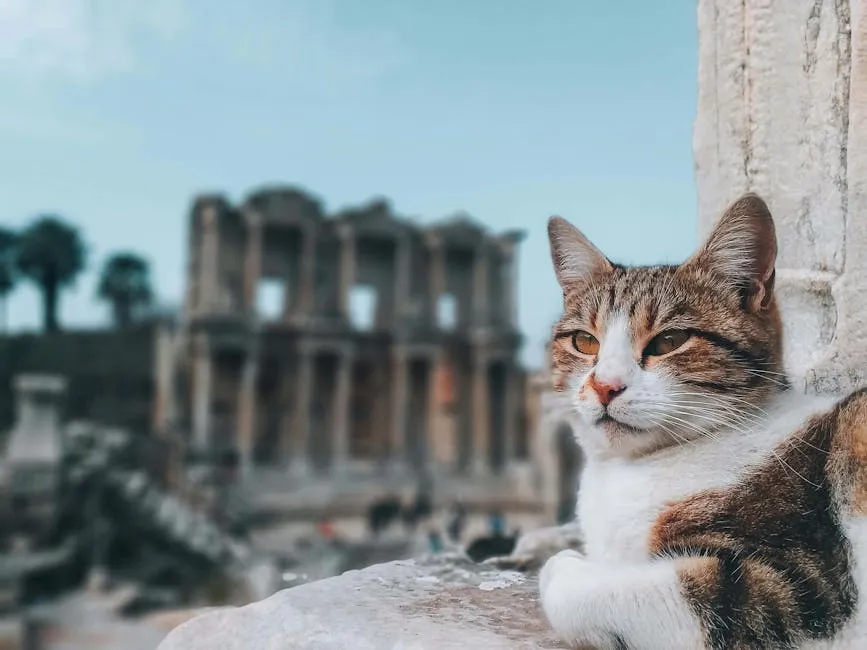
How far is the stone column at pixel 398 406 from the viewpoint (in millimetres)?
32094

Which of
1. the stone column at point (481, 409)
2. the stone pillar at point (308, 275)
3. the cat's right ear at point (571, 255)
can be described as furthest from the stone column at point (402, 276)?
the cat's right ear at point (571, 255)

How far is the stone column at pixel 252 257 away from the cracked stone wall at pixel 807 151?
97.1 ft

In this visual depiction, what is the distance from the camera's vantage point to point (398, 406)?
108ft

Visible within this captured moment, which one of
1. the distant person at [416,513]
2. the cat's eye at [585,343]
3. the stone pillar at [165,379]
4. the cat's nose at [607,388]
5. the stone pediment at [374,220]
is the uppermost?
the stone pediment at [374,220]

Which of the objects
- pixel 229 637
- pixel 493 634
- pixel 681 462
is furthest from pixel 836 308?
pixel 229 637

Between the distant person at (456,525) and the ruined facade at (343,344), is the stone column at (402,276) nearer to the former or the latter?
the ruined facade at (343,344)

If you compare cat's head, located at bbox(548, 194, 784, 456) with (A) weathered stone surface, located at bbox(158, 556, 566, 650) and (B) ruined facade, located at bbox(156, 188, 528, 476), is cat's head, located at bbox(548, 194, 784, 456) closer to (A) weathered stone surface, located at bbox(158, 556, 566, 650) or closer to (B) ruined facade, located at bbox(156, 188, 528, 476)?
(A) weathered stone surface, located at bbox(158, 556, 566, 650)

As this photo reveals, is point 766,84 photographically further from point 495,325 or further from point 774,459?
point 495,325

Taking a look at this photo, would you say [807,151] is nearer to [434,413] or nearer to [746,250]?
[746,250]

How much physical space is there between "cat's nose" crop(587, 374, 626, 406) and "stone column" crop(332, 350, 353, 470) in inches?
1150

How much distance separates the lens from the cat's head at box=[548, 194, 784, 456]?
1.95 metres

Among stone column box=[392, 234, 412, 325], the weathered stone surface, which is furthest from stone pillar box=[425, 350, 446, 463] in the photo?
the weathered stone surface

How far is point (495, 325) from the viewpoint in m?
35.5

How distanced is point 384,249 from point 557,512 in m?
14.8
